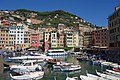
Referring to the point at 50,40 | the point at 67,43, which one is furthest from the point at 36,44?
the point at 67,43

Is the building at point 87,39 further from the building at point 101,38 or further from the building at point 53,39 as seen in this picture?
the building at point 53,39

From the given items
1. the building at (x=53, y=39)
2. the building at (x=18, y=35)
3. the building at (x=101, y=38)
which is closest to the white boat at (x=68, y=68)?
the building at (x=101, y=38)

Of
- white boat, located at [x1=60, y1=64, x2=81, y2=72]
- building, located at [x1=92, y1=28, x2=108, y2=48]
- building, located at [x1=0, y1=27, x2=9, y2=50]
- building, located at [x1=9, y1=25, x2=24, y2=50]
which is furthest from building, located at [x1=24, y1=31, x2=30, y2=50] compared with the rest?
white boat, located at [x1=60, y1=64, x2=81, y2=72]

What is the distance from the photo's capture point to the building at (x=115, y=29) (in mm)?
67625

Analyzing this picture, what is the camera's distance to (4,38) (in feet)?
406

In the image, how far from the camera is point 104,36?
124312 millimetres

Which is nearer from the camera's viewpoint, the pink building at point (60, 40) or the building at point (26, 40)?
the building at point (26, 40)

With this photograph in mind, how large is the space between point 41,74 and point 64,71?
979 centimetres

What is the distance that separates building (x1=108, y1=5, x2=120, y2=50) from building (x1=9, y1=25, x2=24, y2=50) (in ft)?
200

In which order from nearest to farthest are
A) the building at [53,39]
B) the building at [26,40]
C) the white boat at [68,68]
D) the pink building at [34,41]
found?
the white boat at [68,68], the building at [26,40], the pink building at [34,41], the building at [53,39]

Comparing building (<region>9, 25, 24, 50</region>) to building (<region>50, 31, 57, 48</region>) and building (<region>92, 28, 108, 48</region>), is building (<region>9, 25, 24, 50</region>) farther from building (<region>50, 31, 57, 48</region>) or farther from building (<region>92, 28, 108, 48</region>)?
building (<region>92, 28, 108, 48</region>)

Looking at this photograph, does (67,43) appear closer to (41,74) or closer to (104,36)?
(104,36)

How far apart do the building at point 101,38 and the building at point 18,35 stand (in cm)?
3882

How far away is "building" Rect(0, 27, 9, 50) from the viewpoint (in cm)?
12343
